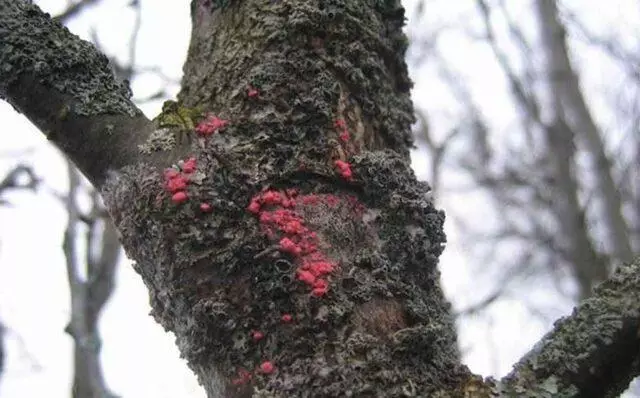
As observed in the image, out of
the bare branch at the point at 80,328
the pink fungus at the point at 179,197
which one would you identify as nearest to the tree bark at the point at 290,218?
the pink fungus at the point at 179,197

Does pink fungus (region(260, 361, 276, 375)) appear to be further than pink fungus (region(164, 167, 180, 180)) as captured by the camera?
No

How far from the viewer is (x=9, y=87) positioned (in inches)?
38.3

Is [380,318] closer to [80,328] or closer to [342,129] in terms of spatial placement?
[342,129]

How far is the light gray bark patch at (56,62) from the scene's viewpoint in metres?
0.97

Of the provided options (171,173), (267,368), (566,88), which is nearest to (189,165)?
(171,173)

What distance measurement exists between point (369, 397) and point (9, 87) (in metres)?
0.57

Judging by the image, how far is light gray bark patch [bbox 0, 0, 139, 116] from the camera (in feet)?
3.18

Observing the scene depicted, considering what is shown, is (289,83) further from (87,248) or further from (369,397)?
(87,248)

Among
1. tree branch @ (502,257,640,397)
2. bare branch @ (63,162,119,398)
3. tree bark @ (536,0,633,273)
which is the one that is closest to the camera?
tree branch @ (502,257,640,397)

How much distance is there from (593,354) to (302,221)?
0.34 m

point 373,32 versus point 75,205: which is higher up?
point 75,205

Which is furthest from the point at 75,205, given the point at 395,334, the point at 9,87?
the point at 395,334

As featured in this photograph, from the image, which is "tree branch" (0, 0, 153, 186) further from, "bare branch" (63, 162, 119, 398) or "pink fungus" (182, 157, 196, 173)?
"bare branch" (63, 162, 119, 398)

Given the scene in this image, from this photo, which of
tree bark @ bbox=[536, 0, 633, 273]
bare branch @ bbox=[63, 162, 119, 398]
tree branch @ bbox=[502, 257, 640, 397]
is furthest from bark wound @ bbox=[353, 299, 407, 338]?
tree bark @ bbox=[536, 0, 633, 273]
